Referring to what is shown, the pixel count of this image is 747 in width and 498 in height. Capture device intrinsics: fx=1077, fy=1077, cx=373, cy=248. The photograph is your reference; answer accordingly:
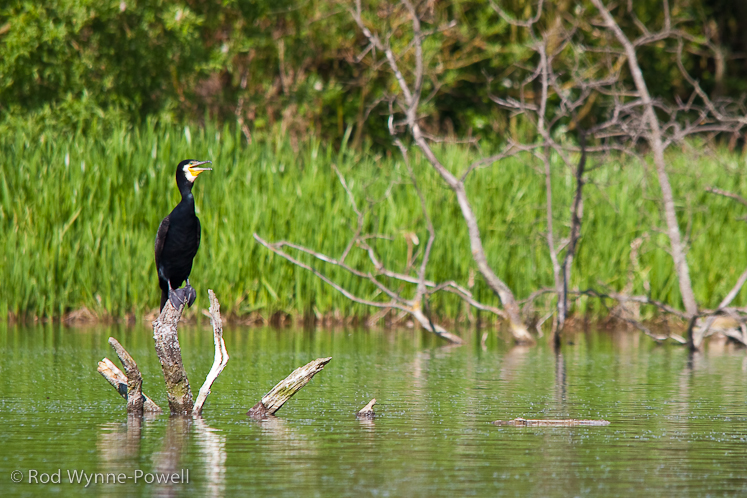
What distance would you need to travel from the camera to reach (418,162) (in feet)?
40.1

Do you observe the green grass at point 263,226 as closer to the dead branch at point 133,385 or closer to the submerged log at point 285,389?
the dead branch at point 133,385

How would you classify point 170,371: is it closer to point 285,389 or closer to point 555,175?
point 285,389

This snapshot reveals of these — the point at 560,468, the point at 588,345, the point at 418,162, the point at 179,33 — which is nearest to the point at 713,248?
the point at 588,345

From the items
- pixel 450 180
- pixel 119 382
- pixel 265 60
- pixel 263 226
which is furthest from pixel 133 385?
pixel 265 60

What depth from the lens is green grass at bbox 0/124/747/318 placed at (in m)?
11.0

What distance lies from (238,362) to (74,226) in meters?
3.82

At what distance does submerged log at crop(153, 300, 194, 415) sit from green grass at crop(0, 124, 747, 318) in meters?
5.26

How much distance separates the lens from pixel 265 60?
1762cm

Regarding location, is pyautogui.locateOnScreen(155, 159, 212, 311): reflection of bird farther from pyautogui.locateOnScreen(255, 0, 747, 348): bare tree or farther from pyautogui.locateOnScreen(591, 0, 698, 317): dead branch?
pyautogui.locateOnScreen(591, 0, 698, 317): dead branch

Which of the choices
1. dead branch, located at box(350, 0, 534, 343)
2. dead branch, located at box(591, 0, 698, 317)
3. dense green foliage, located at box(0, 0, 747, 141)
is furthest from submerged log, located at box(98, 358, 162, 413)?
dead branch, located at box(591, 0, 698, 317)

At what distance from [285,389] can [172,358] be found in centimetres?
61

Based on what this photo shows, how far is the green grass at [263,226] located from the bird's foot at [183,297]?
4867mm

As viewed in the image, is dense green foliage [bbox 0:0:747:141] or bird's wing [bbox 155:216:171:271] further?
dense green foliage [bbox 0:0:747:141]

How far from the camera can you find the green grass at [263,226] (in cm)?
1101
